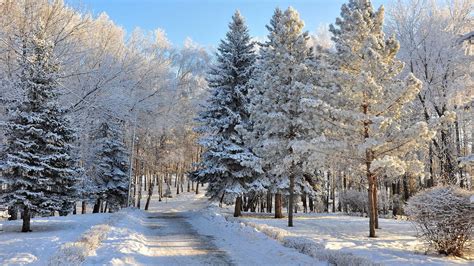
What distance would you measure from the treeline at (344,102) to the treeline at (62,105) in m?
7.24

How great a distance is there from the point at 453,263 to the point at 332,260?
131 inches

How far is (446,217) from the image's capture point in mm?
10055

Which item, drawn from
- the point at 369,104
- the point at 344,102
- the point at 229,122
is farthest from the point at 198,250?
the point at 229,122

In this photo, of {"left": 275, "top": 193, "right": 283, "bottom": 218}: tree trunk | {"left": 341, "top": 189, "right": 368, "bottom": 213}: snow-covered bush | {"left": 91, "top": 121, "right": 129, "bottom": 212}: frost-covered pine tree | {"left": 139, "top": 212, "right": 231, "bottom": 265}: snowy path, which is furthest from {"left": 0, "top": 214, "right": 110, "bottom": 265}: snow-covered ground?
{"left": 341, "top": 189, "right": 368, "bottom": 213}: snow-covered bush

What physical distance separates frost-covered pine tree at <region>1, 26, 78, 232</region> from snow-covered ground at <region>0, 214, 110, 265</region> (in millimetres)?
1042

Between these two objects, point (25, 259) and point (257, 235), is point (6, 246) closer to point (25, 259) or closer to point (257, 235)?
point (25, 259)

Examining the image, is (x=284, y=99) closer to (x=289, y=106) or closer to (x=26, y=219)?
(x=289, y=106)

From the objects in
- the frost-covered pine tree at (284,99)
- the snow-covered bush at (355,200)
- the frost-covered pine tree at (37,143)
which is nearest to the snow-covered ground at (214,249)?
the frost-covered pine tree at (37,143)

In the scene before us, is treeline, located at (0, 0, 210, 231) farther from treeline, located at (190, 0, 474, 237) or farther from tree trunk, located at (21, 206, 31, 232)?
treeline, located at (190, 0, 474, 237)

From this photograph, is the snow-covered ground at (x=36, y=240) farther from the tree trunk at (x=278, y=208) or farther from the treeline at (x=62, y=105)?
the tree trunk at (x=278, y=208)

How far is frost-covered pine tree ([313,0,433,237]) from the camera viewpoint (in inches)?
582

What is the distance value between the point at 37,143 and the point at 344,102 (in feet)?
46.2

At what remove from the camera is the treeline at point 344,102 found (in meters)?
15.2

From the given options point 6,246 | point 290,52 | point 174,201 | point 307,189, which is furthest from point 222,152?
point 174,201
